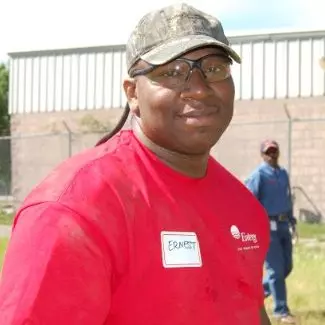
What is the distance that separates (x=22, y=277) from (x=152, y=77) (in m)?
0.68

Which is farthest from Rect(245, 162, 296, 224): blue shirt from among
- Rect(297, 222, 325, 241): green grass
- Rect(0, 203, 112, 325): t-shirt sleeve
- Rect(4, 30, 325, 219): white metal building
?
Rect(297, 222, 325, 241): green grass

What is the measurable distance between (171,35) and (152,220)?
52 centimetres

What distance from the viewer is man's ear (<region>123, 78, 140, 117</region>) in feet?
8.29

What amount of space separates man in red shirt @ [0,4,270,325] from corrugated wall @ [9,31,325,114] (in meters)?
21.1

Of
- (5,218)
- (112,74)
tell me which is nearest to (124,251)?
(5,218)

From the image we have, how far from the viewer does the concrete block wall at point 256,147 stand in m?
20.5

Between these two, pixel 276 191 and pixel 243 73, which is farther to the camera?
pixel 243 73

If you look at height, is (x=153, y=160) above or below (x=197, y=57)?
below

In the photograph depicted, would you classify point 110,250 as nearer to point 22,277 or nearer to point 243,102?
point 22,277

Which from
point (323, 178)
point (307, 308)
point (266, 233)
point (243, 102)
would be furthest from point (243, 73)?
point (266, 233)

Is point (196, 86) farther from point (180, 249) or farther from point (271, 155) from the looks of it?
point (271, 155)

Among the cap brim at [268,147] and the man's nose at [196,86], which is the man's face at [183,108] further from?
the cap brim at [268,147]

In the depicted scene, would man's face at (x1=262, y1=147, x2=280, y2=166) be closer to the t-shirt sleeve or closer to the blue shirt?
the blue shirt

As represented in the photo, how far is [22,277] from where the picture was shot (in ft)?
6.86
